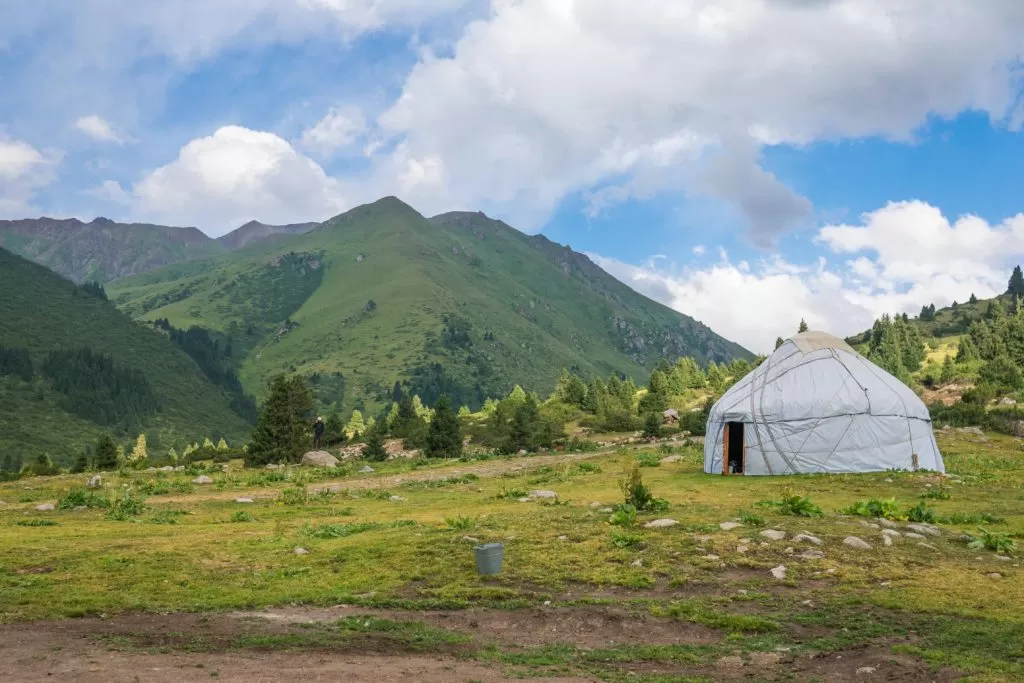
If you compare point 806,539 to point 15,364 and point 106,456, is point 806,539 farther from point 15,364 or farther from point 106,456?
point 15,364

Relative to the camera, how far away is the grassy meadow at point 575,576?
940 cm

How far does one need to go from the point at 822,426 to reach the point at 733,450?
3977 mm

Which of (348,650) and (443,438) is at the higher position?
(443,438)

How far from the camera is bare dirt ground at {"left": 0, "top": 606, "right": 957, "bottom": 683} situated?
8172 mm

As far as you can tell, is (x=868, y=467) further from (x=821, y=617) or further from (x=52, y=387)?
(x=52, y=387)

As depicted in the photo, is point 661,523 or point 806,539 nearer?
point 806,539

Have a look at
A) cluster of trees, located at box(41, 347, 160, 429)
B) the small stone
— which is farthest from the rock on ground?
cluster of trees, located at box(41, 347, 160, 429)

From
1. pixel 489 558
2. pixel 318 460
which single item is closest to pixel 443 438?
pixel 318 460

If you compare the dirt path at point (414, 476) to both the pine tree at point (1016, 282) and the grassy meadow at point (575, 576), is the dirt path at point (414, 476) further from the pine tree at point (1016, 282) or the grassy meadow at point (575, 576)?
the pine tree at point (1016, 282)

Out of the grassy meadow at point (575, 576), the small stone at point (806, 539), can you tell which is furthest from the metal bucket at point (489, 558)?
the small stone at point (806, 539)

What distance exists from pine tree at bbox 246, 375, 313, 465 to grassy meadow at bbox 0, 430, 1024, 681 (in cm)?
1886

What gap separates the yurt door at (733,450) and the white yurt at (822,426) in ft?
0.14

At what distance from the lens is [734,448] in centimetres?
3291

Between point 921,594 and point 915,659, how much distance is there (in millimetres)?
3275
